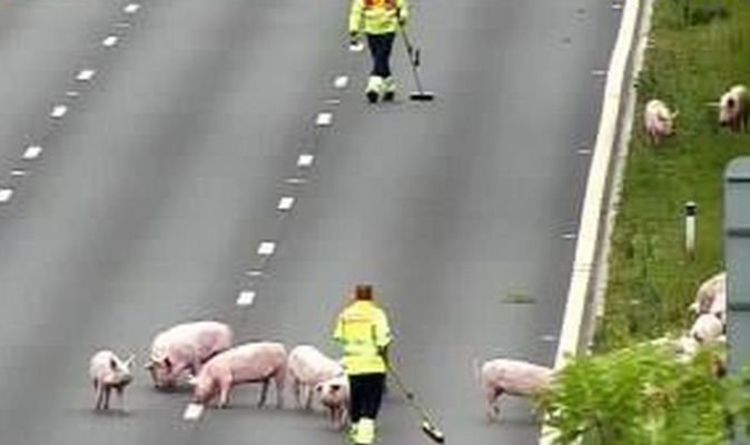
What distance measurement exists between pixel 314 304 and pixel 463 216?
4761 mm

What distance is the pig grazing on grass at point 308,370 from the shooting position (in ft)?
109

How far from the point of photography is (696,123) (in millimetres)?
46094

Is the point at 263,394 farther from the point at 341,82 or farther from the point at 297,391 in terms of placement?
the point at 341,82

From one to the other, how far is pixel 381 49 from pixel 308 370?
14.8 meters

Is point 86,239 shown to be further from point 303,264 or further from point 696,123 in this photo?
point 696,123

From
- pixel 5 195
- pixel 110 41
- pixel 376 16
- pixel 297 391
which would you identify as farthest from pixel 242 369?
pixel 110 41

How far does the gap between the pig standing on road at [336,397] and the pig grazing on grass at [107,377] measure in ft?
6.54

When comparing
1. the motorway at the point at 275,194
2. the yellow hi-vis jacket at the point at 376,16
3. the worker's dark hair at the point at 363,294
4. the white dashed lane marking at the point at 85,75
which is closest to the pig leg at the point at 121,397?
the motorway at the point at 275,194

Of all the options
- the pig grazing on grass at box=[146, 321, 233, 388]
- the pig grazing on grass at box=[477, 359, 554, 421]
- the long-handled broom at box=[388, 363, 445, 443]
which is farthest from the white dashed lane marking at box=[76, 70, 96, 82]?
the pig grazing on grass at box=[477, 359, 554, 421]

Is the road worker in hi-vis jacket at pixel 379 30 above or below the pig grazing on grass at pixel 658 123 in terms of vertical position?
above

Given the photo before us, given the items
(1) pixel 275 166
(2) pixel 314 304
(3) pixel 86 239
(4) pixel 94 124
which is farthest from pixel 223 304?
(4) pixel 94 124

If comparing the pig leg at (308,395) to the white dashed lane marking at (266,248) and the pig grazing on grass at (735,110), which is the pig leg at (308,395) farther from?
the pig grazing on grass at (735,110)

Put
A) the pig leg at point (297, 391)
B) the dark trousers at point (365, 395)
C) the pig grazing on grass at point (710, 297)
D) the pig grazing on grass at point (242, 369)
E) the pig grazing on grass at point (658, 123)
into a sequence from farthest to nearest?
the pig grazing on grass at point (658, 123)
the pig grazing on grass at point (710, 297)
the pig leg at point (297, 391)
the pig grazing on grass at point (242, 369)
the dark trousers at point (365, 395)

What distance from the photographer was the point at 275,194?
43.1 meters
